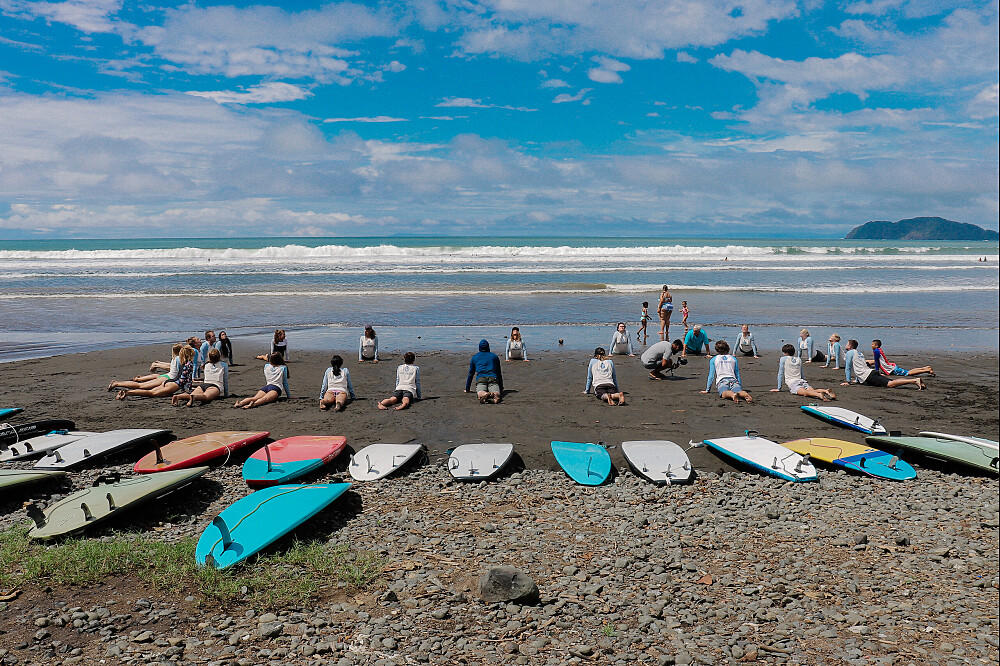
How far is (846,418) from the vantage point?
9.83 metres

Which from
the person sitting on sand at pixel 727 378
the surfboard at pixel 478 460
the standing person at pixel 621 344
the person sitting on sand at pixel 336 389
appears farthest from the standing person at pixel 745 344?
the person sitting on sand at pixel 336 389

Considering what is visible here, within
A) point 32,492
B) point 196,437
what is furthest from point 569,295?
point 32,492

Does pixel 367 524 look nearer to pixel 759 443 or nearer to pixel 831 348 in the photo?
pixel 759 443

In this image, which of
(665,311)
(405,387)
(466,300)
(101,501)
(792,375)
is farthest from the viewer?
(466,300)

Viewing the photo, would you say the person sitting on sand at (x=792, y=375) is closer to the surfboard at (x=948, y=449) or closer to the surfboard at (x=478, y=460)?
the surfboard at (x=948, y=449)

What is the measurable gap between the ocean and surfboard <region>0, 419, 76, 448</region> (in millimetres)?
7263

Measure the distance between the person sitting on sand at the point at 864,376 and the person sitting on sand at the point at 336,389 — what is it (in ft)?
31.7

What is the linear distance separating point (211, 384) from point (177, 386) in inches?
27.8

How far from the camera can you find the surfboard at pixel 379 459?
7.99 metres

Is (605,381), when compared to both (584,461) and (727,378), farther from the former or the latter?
(584,461)

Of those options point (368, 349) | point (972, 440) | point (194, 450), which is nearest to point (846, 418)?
point (972, 440)

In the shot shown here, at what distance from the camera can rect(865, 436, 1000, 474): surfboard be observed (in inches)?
308

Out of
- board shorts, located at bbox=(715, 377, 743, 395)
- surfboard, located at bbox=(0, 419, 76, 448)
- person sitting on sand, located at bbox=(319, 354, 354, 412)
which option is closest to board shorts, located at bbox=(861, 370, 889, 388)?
board shorts, located at bbox=(715, 377, 743, 395)

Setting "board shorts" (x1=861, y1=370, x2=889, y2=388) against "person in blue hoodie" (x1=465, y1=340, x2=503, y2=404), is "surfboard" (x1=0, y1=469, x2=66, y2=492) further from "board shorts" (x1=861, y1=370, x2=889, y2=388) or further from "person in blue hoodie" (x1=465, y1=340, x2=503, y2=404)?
"board shorts" (x1=861, y1=370, x2=889, y2=388)
